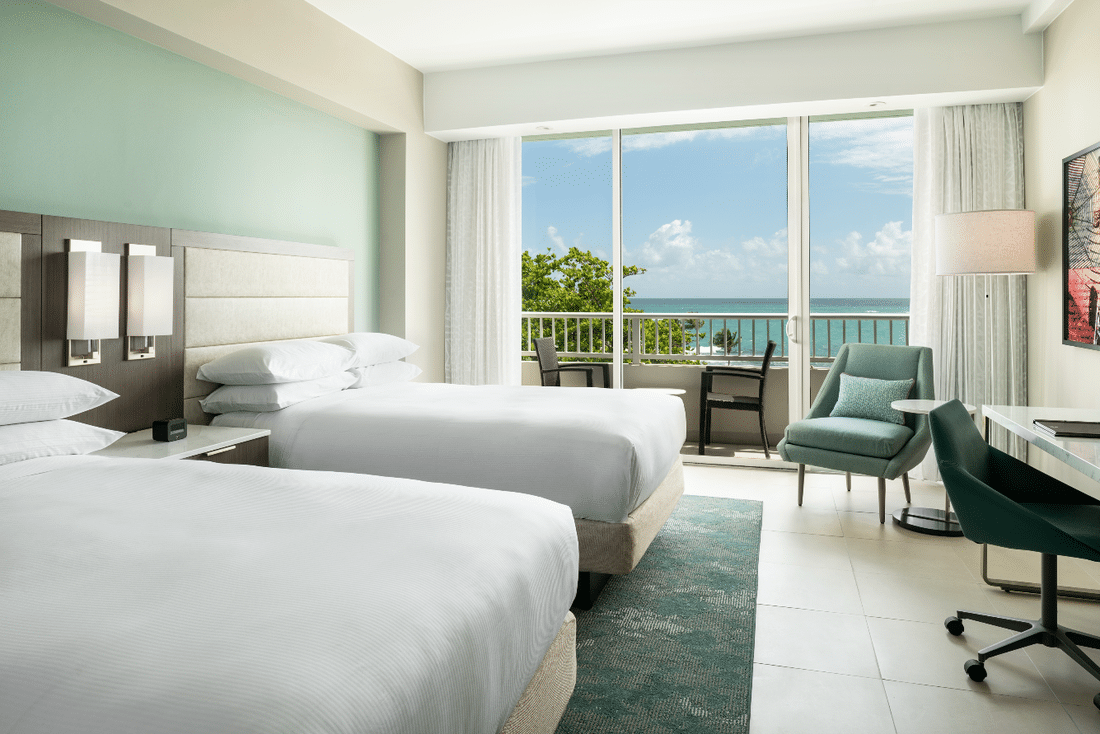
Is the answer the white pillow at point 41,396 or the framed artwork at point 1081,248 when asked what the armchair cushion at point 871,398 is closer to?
the framed artwork at point 1081,248

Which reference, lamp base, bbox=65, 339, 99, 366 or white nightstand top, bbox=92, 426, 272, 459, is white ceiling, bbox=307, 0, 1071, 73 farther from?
white nightstand top, bbox=92, 426, 272, 459

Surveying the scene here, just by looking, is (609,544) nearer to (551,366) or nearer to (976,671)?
(976,671)

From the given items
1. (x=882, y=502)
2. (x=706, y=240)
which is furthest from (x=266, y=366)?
(x=706, y=240)

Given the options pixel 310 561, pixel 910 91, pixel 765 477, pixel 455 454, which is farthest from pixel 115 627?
pixel 910 91

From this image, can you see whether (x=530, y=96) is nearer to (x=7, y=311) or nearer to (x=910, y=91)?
(x=910, y=91)

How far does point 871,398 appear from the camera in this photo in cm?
411

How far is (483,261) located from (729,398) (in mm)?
2129

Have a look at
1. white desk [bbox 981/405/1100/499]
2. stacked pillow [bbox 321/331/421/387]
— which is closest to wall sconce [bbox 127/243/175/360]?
stacked pillow [bbox 321/331/421/387]

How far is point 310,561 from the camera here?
1.38 metres

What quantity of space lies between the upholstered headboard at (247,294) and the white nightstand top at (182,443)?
1.25 ft

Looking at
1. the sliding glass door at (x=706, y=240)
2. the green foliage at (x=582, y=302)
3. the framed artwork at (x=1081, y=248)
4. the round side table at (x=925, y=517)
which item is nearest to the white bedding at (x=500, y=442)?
the round side table at (x=925, y=517)

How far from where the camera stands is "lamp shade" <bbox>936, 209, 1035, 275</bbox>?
379cm

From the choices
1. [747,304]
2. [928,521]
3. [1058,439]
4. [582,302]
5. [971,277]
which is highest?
[747,304]

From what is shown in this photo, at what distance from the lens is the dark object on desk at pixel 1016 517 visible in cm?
204
